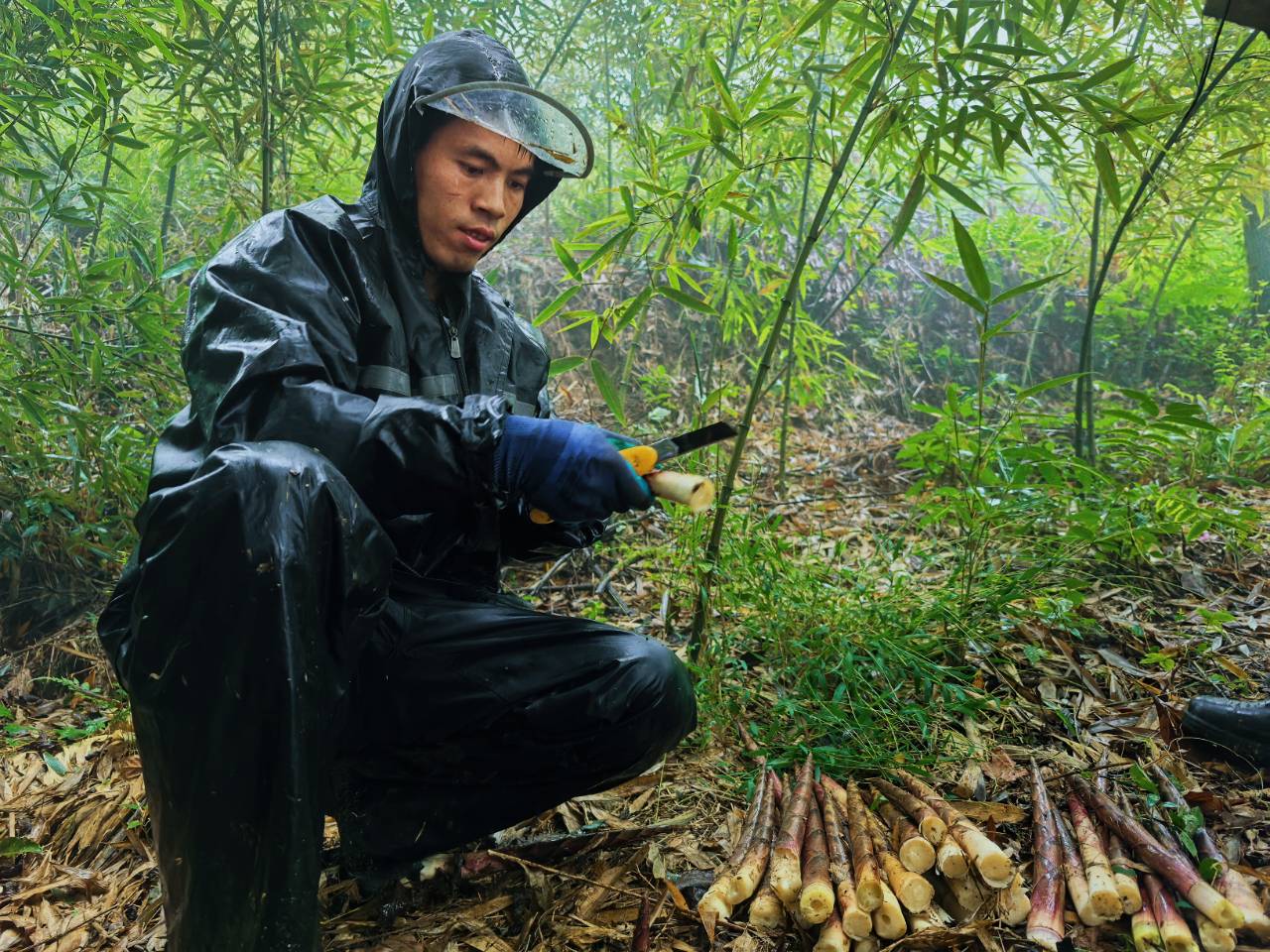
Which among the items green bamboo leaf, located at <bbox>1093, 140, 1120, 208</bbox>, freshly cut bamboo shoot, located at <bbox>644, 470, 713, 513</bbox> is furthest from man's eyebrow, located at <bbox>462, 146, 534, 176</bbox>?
green bamboo leaf, located at <bbox>1093, 140, 1120, 208</bbox>

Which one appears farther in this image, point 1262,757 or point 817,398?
point 817,398

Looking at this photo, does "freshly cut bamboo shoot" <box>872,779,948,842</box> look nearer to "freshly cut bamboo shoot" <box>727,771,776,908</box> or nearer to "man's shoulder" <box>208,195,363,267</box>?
"freshly cut bamboo shoot" <box>727,771,776,908</box>

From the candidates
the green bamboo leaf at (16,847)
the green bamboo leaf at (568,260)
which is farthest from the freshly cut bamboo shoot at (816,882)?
the green bamboo leaf at (16,847)

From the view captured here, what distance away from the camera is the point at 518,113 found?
1.67 meters

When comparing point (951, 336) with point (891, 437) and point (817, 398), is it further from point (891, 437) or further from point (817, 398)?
point (817, 398)

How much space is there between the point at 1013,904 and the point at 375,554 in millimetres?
1077

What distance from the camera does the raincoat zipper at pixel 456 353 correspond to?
1.76m

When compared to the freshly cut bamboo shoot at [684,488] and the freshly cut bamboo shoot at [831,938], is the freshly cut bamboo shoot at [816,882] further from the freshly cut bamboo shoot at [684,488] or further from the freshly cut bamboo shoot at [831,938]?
the freshly cut bamboo shoot at [684,488]

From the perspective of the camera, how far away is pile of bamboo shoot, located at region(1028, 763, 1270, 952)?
1.21 meters

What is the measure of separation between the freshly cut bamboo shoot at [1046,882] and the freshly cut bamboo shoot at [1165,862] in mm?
80

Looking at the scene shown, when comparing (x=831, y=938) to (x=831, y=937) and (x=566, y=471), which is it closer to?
(x=831, y=937)

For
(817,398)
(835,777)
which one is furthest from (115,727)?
(817,398)

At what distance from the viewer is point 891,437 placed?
446 centimetres

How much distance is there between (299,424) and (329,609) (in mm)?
300
